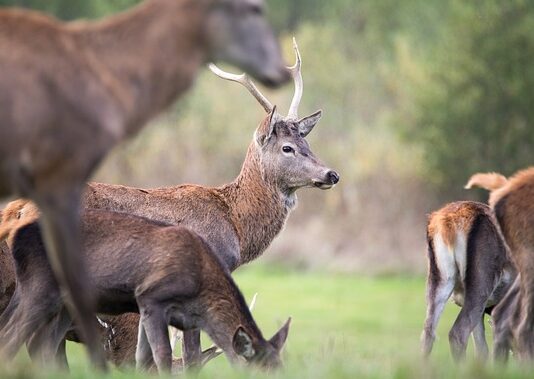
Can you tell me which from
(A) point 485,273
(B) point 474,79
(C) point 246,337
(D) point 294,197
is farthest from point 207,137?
(C) point 246,337

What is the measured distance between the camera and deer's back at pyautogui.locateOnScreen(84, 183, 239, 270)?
39.2 ft

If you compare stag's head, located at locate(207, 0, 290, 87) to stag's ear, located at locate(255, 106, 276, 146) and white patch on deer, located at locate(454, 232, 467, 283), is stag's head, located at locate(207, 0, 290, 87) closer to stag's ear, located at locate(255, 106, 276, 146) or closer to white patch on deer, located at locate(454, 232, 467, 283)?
white patch on deer, located at locate(454, 232, 467, 283)

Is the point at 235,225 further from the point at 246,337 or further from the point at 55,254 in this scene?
the point at 55,254

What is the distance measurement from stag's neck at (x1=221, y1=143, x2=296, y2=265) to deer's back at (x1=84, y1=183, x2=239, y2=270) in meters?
0.25

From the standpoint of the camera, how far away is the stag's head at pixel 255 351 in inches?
359

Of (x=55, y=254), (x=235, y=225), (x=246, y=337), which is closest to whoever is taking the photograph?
(x=55, y=254)

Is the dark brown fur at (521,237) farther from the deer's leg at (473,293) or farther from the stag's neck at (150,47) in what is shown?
the stag's neck at (150,47)

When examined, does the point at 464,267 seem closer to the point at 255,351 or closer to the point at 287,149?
the point at 287,149

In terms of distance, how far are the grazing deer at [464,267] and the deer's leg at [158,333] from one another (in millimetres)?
2936

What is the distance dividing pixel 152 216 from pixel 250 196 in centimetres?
153

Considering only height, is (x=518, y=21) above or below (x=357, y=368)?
above

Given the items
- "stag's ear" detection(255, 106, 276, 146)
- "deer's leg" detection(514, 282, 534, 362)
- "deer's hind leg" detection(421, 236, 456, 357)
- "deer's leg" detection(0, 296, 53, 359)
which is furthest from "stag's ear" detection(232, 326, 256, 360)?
"stag's ear" detection(255, 106, 276, 146)

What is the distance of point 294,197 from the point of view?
1373cm

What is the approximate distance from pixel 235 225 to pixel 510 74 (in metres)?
21.6
